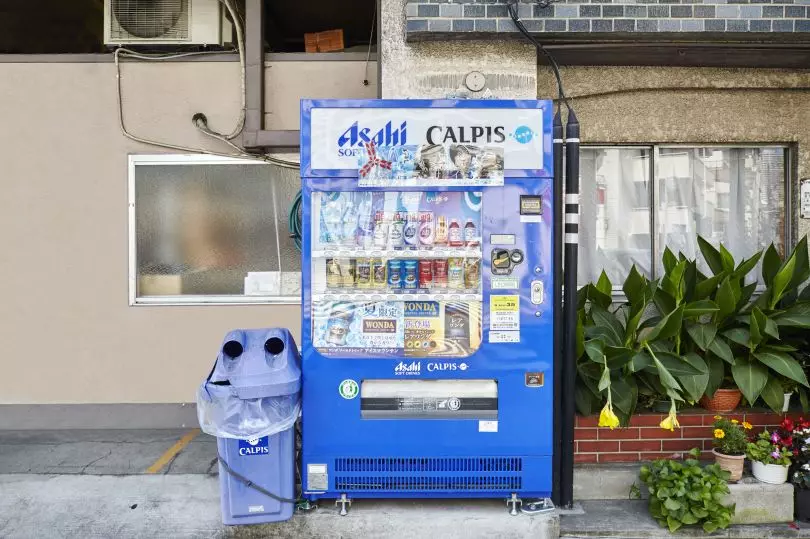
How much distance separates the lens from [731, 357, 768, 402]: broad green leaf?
13.1 feet

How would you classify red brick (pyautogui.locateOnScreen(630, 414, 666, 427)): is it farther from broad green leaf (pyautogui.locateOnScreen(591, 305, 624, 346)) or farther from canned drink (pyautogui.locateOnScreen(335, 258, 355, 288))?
canned drink (pyautogui.locateOnScreen(335, 258, 355, 288))

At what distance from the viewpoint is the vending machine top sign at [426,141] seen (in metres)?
3.64

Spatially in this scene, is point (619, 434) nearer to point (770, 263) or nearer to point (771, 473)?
point (771, 473)

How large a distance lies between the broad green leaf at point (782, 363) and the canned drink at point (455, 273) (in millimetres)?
2118

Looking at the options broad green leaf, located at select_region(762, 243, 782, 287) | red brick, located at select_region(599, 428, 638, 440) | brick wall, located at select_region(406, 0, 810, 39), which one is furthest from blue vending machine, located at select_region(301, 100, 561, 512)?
broad green leaf, located at select_region(762, 243, 782, 287)

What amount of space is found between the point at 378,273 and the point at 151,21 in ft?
12.5

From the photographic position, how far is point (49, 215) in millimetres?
5691

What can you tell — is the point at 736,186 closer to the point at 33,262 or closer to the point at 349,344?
the point at 349,344

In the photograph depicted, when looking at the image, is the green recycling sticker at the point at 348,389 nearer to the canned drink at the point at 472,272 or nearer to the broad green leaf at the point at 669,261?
the canned drink at the point at 472,272

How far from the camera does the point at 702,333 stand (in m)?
4.09

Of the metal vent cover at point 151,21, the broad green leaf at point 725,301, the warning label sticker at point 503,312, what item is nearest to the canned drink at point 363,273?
the warning label sticker at point 503,312

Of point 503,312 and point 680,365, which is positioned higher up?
point 503,312

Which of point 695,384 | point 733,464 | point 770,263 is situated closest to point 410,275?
point 695,384

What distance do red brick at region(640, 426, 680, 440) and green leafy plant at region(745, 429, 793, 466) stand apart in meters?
0.43
